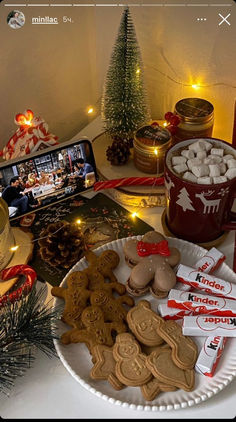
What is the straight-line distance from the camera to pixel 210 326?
2.63 feet

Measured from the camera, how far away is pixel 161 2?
115 centimetres

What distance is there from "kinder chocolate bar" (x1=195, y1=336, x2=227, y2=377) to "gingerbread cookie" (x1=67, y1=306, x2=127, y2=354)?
143mm

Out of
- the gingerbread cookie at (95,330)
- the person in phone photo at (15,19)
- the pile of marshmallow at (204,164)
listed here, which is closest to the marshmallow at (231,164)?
the pile of marshmallow at (204,164)

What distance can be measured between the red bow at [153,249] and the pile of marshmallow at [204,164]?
145 millimetres

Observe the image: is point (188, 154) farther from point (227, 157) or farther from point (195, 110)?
point (195, 110)

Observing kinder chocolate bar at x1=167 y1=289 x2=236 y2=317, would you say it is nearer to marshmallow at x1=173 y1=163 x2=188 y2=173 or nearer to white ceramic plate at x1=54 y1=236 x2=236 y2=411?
white ceramic plate at x1=54 y1=236 x2=236 y2=411

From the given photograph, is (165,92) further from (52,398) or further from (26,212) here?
(52,398)

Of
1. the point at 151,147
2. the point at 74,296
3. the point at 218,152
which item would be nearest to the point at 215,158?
the point at 218,152

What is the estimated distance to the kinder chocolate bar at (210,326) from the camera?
0.79 m

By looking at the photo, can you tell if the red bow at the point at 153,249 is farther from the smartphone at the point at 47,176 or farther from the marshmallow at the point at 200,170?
the smartphone at the point at 47,176

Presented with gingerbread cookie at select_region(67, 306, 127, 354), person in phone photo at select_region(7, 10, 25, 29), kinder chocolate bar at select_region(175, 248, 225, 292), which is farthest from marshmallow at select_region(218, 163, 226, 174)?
person in phone photo at select_region(7, 10, 25, 29)


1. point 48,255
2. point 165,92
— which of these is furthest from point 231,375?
point 165,92

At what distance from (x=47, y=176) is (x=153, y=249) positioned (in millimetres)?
327

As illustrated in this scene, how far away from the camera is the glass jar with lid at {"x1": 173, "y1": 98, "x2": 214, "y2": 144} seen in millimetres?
1144
